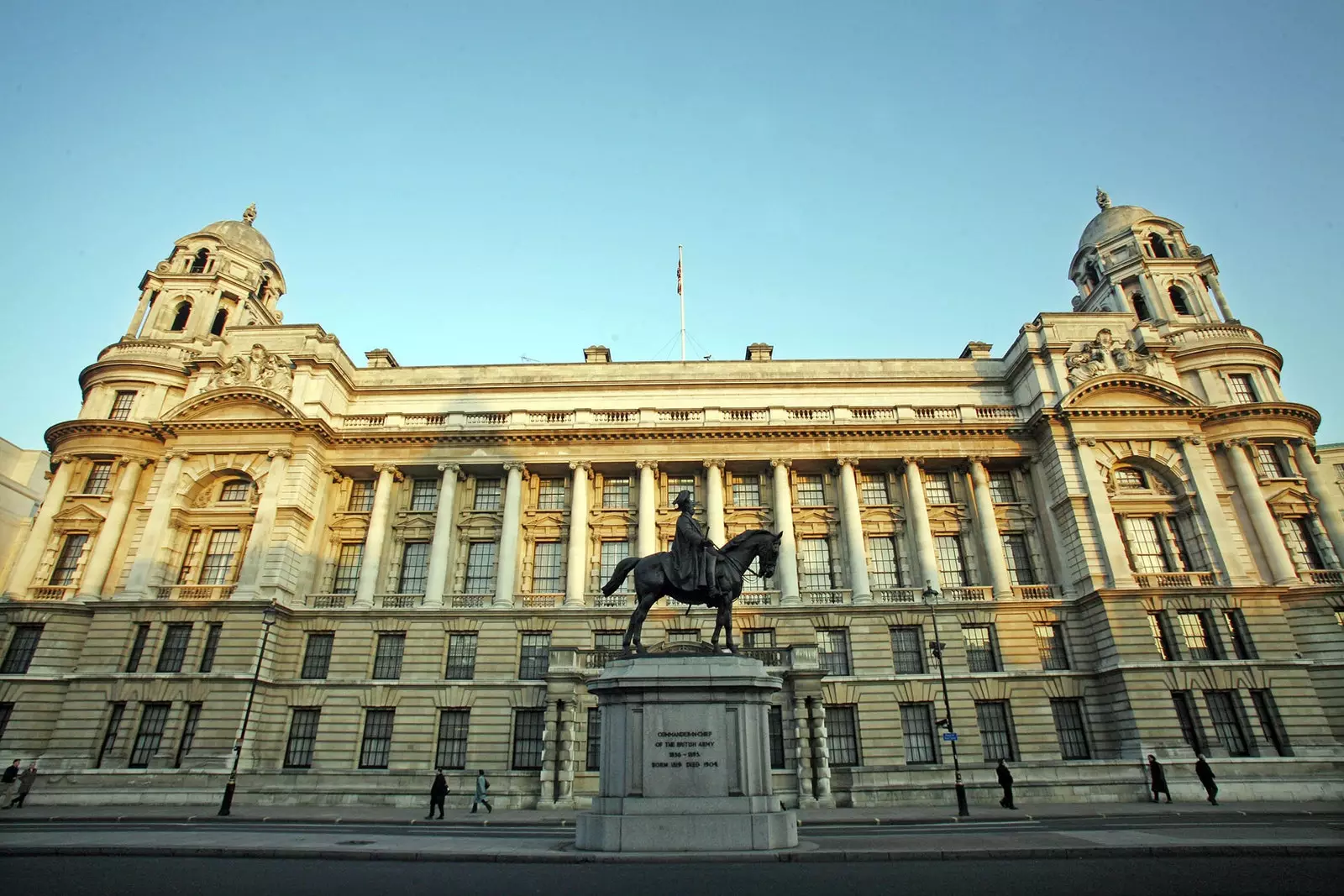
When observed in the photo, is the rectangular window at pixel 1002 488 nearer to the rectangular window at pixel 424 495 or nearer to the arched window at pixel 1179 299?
the arched window at pixel 1179 299

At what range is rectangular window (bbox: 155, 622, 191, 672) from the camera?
107ft

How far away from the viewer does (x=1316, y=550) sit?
1390 inches

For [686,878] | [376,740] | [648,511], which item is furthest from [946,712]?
[376,740]

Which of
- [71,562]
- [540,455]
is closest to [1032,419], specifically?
[540,455]

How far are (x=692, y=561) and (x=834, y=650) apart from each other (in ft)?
70.9

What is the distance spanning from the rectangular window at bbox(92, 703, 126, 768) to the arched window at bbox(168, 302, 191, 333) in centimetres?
2313

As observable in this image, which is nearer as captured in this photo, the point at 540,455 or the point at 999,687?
the point at 999,687

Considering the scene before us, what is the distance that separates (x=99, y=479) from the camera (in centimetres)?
3709

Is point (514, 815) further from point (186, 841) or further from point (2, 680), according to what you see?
point (2, 680)

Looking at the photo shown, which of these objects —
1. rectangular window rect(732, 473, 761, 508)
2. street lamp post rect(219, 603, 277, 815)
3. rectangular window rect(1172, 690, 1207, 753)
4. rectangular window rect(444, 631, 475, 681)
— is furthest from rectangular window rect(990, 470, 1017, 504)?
street lamp post rect(219, 603, 277, 815)

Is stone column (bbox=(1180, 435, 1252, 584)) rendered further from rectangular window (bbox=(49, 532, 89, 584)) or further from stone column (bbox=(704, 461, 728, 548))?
rectangular window (bbox=(49, 532, 89, 584))

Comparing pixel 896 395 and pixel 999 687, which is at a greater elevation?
pixel 896 395

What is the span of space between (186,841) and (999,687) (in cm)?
3072

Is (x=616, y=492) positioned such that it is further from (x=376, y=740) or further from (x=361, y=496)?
(x=376, y=740)
